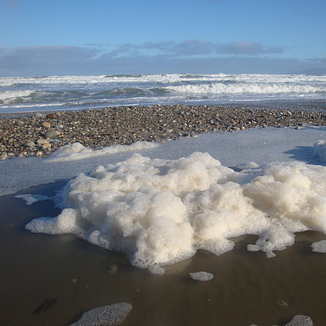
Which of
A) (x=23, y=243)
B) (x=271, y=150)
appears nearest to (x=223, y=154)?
(x=271, y=150)

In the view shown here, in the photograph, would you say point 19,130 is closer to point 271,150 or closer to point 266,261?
point 271,150

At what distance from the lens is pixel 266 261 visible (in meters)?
2.08

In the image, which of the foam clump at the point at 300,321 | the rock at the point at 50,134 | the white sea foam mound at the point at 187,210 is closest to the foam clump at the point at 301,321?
the foam clump at the point at 300,321

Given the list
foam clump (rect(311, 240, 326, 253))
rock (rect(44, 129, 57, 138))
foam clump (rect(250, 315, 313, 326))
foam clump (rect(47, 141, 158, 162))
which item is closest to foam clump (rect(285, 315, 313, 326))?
foam clump (rect(250, 315, 313, 326))

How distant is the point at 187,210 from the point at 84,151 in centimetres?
272

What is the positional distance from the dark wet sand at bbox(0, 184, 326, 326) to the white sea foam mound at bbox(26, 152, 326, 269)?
11 cm

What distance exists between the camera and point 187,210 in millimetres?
2553

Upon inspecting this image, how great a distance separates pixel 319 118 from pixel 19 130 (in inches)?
263

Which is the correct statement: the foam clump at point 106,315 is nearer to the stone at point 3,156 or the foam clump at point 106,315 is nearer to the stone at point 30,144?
the stone at point 3,156

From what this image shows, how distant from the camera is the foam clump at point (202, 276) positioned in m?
1.89

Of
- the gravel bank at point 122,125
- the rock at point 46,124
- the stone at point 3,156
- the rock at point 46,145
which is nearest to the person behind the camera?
the stone at point 3,156

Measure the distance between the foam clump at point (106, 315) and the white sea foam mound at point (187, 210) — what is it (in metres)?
0.39

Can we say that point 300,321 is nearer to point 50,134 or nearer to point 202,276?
point 202,276

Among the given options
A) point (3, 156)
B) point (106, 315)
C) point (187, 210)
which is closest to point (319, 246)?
point (187, 210)
